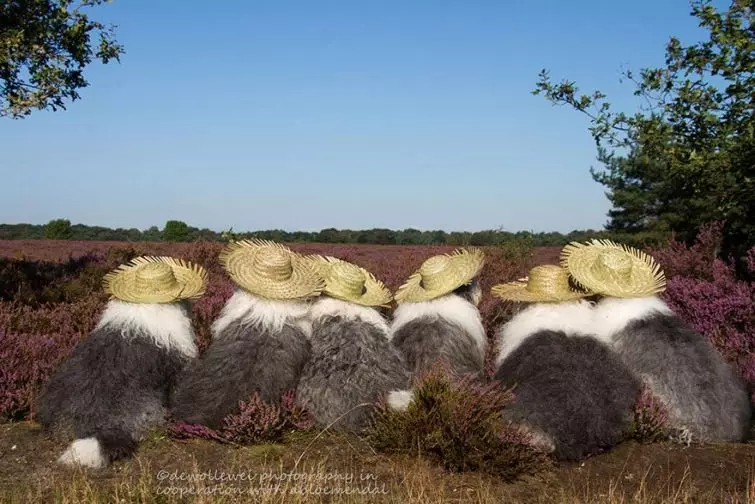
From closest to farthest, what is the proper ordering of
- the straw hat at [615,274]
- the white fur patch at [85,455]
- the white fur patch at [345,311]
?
1. the white fur patch at [85,455]
2. the white fur patch at [345,311]
3. the straw hat at [615,274]

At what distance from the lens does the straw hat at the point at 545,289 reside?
562cm

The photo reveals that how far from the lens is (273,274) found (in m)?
5.40

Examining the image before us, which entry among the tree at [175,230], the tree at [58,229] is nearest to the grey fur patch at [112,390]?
the tree at [175,230]

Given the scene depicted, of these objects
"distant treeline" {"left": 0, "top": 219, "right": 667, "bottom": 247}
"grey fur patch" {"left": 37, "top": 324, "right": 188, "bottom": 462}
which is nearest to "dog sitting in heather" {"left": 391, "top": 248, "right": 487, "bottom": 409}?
"grey fur patch" {"left": 37, "top": 324, "right": 188, "bottom": 462}

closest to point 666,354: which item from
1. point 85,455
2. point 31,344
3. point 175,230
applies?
point 85,455

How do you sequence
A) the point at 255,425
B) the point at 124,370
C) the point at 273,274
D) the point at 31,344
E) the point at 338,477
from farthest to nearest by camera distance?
the point at 31,344 → the point at 273,274 → the point at 124,370 → the point at 255,425 → the point at 338,477

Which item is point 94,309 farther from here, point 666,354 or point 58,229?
point 58,229

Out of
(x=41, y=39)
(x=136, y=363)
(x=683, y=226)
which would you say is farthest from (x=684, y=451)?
(x=683, y=226)

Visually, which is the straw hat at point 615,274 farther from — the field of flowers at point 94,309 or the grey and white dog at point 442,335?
the field of flowers at point 94,309

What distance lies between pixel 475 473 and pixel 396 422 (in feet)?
2.14

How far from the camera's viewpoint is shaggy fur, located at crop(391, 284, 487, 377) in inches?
217

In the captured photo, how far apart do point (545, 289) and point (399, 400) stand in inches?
72.5

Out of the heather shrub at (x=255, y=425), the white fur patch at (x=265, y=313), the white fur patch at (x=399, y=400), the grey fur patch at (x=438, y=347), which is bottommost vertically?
the heather shrub at (x=255, y=425)

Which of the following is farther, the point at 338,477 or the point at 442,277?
the point at 442,277
